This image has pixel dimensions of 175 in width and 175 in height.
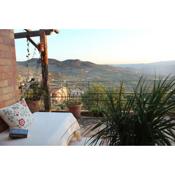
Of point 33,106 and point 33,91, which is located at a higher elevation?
point 33,91

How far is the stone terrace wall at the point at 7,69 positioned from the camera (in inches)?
140

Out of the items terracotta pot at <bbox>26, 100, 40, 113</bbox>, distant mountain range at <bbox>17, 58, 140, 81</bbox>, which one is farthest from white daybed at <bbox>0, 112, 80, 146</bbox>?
distant mountain range at <bbox>17, 58, 140, 81</bbox>

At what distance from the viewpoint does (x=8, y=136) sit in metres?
2.78

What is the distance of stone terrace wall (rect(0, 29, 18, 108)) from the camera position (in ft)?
11.7

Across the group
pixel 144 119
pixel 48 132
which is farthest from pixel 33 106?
pixel 144 119

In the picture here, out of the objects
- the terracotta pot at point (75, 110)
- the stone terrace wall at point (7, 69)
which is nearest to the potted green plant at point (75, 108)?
the terracotta pot at point (75, 110)

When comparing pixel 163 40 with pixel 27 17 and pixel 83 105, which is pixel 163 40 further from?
pixel 83 105

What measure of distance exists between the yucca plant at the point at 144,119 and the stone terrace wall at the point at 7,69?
2.44 m

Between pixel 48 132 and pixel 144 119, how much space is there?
1.60 metres

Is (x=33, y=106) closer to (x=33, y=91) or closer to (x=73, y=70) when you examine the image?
(x=33, y=91)

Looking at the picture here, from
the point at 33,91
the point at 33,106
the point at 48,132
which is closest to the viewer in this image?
the point at 48,132

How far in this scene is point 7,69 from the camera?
3758 mm

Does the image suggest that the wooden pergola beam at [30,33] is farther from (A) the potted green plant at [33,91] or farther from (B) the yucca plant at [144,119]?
(B) the yucca plant at [144,119]
